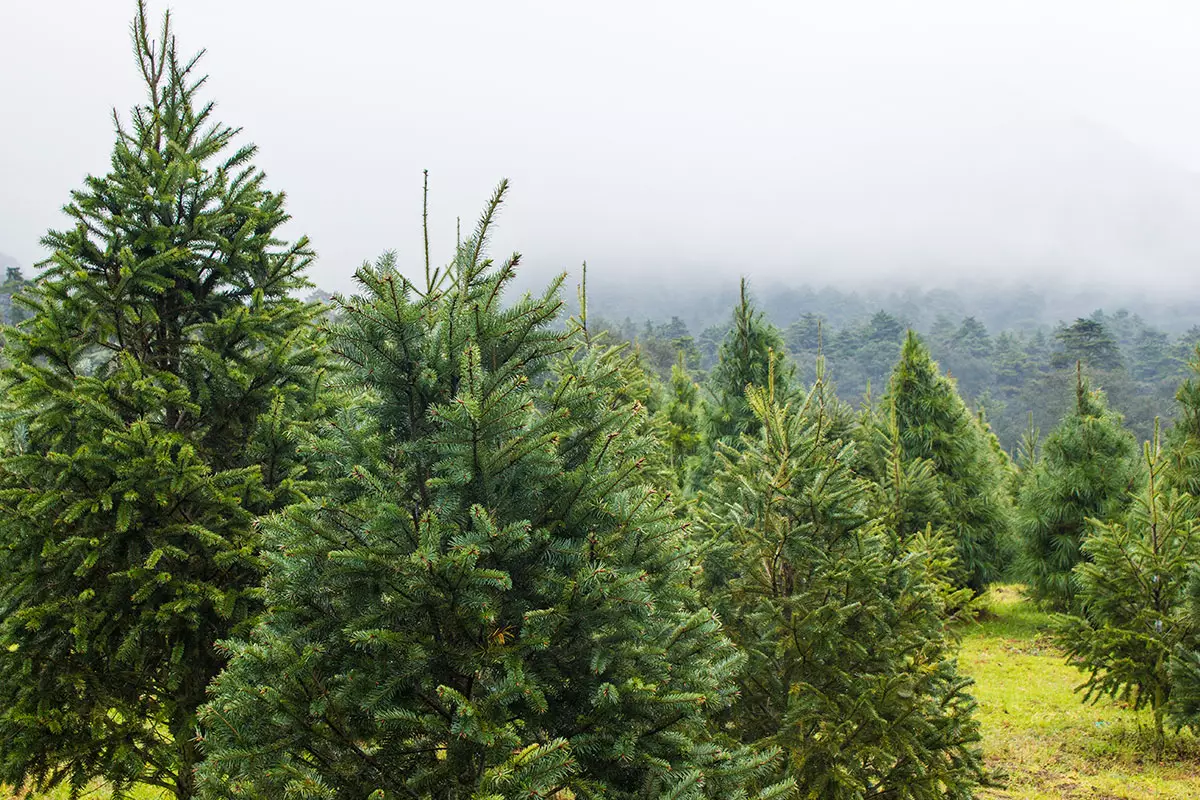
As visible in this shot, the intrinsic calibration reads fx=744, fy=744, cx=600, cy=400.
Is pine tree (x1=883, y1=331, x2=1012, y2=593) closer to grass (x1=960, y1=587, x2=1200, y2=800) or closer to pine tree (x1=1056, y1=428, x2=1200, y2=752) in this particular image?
grass (x1=960, y1=587, x2=1200, y2=800)

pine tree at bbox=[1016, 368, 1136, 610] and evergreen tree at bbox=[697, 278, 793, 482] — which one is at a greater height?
evergreen tree at bbox=[697, 278, 793, 482]

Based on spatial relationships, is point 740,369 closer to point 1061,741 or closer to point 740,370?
point 740,370

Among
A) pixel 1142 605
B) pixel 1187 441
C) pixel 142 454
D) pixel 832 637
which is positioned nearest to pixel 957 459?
pixel 1187 441

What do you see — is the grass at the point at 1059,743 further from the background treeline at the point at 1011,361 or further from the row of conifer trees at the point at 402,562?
the background treeline at the point at 1011,361

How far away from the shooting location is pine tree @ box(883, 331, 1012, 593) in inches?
733

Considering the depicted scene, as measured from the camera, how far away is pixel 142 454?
216 inches

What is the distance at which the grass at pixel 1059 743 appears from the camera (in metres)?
8.73

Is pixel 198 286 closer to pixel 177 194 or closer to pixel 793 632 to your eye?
pixel 177 194

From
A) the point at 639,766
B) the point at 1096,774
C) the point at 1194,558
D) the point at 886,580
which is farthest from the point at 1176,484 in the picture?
the point at 639,766

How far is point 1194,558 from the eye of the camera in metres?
9.68

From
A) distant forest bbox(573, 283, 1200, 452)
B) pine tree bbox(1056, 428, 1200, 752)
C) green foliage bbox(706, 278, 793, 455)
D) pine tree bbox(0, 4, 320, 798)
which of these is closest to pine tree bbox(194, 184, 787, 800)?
pine tree bbox(0, 4, 320, 798)

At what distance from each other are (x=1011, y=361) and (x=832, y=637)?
104315 millimetres

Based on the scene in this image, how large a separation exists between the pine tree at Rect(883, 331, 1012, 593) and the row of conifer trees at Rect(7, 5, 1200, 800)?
8930mm

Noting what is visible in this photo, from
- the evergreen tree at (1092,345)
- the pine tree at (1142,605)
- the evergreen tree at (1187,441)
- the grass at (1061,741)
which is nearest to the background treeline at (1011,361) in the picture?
the evergreen tree at (1092,345)
